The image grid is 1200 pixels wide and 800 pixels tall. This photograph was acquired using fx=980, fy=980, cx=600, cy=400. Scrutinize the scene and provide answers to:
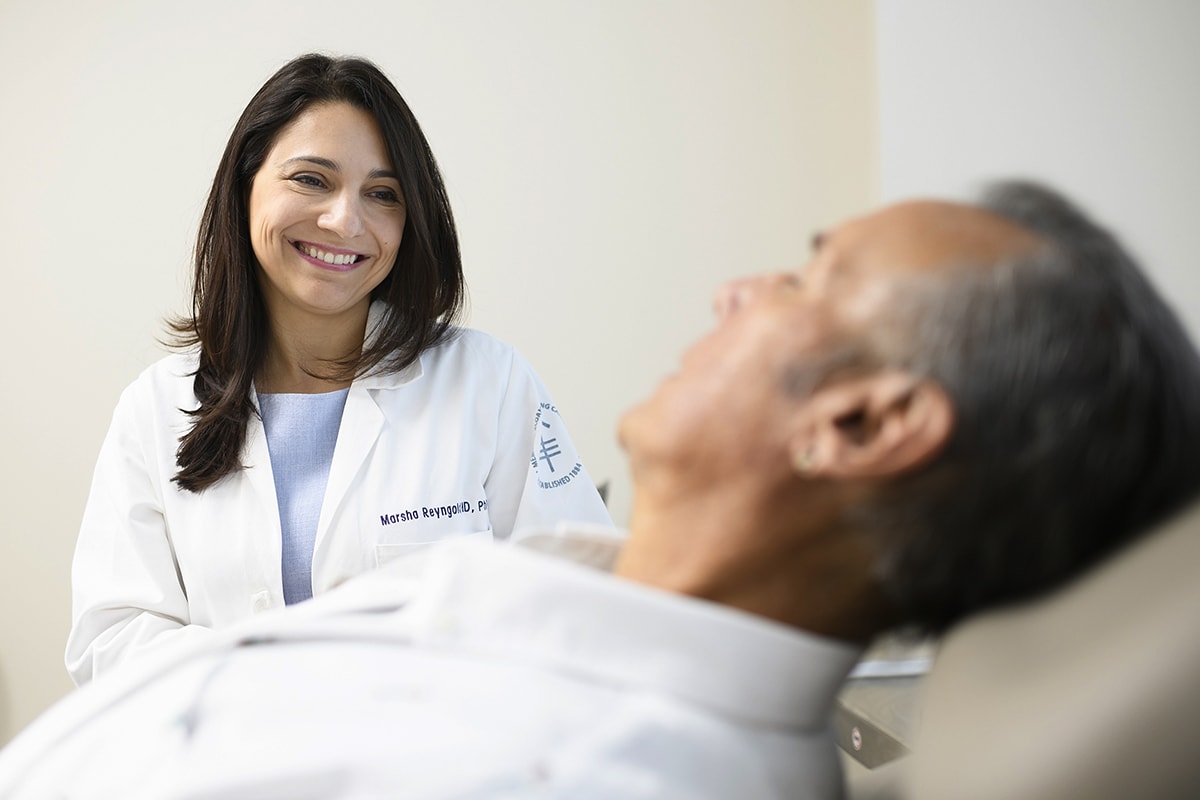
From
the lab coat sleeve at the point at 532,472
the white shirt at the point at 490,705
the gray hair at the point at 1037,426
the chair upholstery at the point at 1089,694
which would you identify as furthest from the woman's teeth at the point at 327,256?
the chair upholstery at the point at 1089,694

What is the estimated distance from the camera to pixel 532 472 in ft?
5.51

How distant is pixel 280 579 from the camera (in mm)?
1546

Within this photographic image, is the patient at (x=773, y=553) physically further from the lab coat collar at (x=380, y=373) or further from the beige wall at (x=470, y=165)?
the beige wall at (x=470, y=165)

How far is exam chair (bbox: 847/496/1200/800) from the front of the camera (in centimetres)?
→ 55

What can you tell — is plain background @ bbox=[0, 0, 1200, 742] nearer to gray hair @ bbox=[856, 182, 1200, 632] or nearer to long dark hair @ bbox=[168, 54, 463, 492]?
long dark hair @ bbox=[168, 54, 463, 492]

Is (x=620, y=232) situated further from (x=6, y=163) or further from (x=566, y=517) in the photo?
(x=6, y=163)

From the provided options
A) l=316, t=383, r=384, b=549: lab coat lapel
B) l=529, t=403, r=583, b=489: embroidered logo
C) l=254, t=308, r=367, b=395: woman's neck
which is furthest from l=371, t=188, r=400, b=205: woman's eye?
l=529, t=403, r=583, b=489: embroidered logo

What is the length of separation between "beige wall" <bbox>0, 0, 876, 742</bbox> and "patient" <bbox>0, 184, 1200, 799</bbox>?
6.82 ft

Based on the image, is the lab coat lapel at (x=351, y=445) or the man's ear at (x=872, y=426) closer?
the man's ear at (x=872, y=426)

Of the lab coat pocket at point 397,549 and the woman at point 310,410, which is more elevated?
the woman at point 310,410

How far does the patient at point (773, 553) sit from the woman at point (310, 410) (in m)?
0.72

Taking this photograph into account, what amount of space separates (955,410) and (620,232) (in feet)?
7.39

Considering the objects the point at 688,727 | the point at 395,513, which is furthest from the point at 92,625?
the point at 688,727

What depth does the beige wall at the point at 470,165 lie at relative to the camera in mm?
2836
